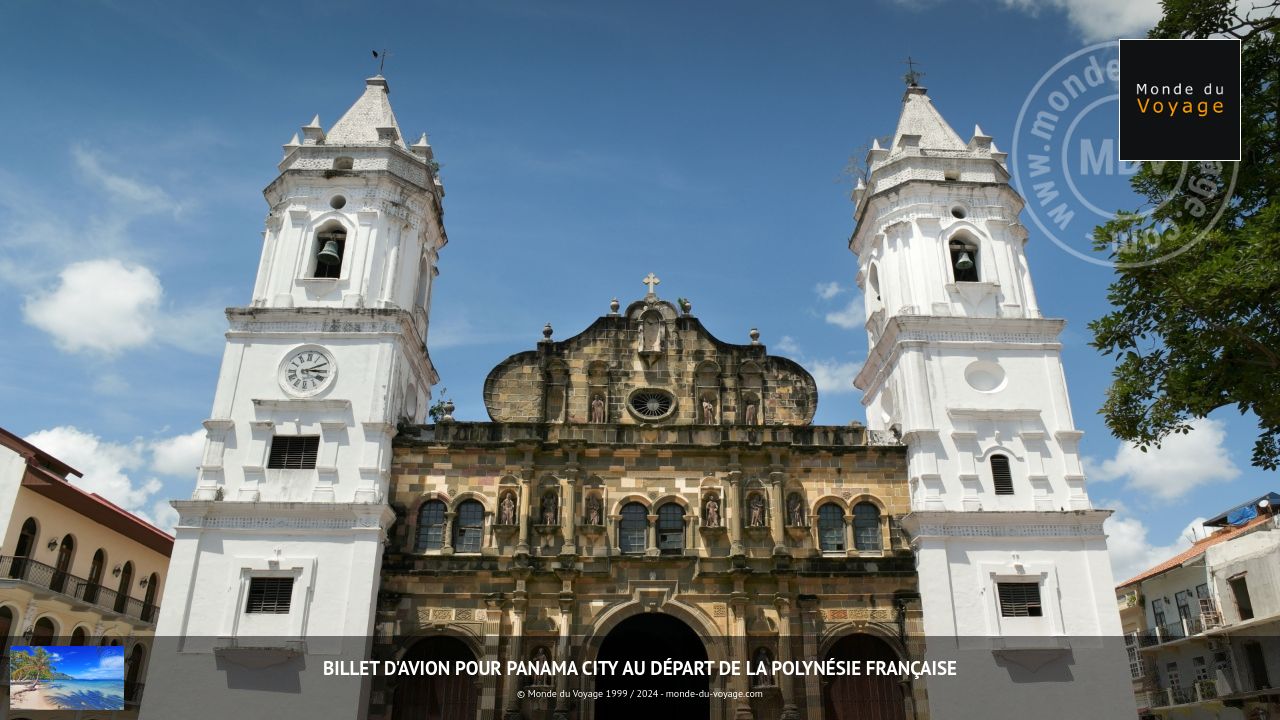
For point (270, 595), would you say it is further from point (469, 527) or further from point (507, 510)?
point (507, 510)

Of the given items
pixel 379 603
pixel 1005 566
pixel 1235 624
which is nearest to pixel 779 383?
pixel 1005 566

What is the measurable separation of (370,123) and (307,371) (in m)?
8.56

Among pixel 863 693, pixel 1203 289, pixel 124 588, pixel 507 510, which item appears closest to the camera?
pixel 1203 289

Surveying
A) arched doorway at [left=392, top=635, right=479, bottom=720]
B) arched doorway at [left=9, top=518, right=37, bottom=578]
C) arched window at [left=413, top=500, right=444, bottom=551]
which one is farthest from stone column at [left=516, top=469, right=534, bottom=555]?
arched doorway at [left=9, top=518, right=37, bottom=578]

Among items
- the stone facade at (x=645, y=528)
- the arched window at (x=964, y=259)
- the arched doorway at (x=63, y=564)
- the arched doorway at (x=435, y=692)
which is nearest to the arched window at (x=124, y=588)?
the arched doorway at (x=63, y=564)

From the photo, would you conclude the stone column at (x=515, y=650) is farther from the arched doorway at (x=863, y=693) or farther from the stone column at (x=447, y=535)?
the arched doorway at (x=863, y=693)

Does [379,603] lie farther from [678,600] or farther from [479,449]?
[678,600]

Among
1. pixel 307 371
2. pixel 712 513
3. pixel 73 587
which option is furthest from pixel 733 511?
pixel 73 587

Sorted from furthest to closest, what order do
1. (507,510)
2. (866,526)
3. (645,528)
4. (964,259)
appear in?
(964,259) → (866,526) → (645,528) → (507,510)

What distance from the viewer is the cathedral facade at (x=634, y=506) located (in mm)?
23141

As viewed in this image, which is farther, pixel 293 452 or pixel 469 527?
pixel 469 527

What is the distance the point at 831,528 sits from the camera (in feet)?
84.5

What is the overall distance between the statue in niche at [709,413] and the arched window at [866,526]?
450 centimetres

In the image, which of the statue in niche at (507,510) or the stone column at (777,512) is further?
the statue in niche at (507,510)
